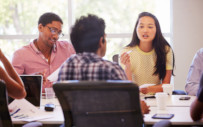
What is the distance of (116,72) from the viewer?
173cm

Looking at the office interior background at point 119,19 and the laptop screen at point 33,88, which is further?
the office interior background at point 119,19

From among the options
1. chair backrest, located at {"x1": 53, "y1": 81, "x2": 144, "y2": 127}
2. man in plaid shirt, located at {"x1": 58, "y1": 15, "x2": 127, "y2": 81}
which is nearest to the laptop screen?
man in plaid shirt, located at {"x1": 58, "y1": 15, "x2": 127, "y2": 81}

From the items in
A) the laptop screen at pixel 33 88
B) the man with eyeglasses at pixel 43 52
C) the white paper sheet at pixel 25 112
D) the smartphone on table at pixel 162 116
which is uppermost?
the man with eyeglasses at pixel 43 52

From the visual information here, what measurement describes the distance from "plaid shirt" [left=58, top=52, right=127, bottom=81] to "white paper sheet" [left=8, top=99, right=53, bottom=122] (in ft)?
1.32

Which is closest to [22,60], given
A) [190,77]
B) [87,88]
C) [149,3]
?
[190,77]

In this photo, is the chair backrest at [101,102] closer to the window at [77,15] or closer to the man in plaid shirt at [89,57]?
the man in plaid shirt at [89,57]

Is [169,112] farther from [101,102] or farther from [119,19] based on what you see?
[119,19]

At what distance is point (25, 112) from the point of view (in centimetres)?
224

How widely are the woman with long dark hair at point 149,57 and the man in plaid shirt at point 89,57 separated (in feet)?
3.78

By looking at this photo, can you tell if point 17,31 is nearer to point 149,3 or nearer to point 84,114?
point 149,3

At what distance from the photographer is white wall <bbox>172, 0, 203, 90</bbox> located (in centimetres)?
457

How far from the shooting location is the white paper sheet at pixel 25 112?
2.12m

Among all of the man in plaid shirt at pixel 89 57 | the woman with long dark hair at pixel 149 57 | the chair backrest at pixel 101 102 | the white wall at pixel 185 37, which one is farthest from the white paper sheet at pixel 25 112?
the white wall at pixel 185 37

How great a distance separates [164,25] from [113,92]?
342 cm
